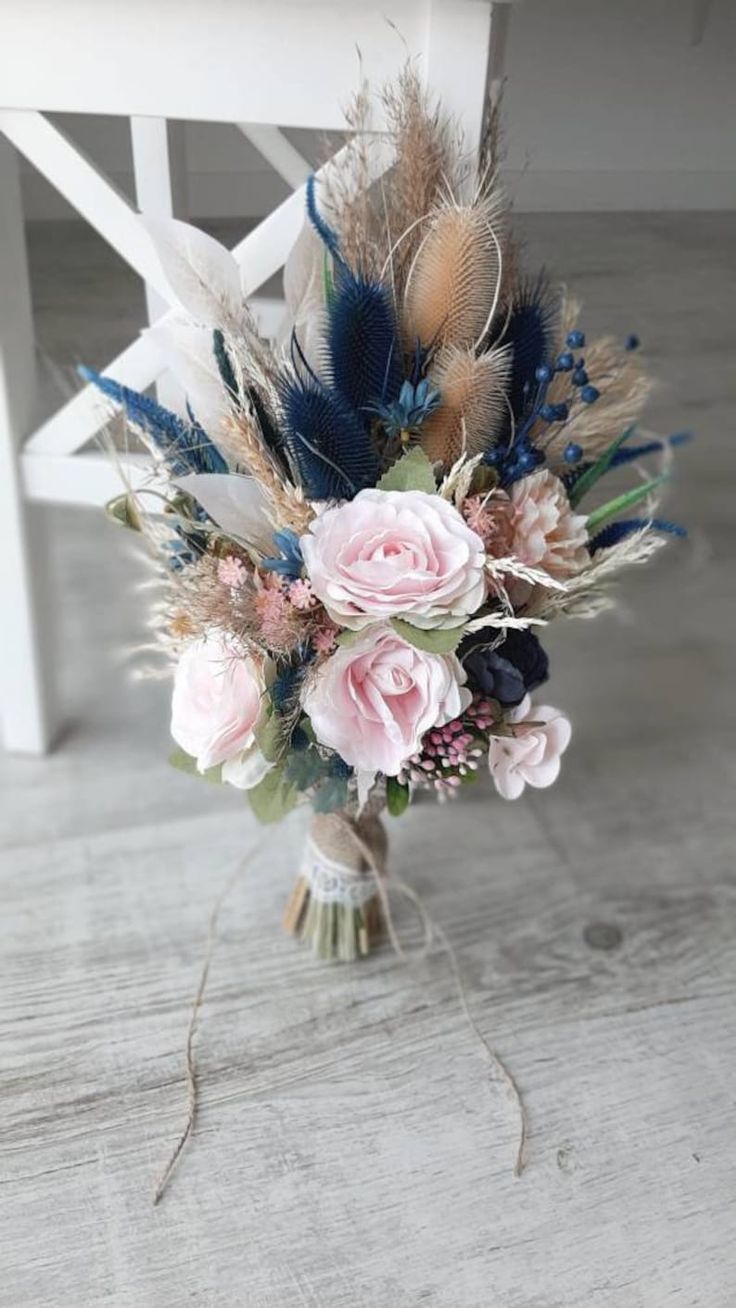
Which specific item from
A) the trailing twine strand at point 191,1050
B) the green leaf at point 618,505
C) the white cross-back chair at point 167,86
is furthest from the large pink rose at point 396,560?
the trailing twine strand at point 191,1050

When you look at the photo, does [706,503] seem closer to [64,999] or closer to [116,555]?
[116,555]

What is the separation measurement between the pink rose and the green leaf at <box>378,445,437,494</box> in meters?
0.13

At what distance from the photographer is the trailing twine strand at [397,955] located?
768mm

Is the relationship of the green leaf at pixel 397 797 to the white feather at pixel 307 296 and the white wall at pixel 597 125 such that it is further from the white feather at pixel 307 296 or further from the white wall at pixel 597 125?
the white wall at pixel 597 125

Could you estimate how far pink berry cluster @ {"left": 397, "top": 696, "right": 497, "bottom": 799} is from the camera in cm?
68

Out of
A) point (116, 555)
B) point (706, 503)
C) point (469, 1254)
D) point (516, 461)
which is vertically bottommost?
point (469, 1254)

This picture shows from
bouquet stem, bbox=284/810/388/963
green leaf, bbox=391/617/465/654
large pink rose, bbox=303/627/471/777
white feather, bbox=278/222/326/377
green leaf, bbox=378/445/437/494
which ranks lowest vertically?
bouquet stem, bbox=284/810/388/963

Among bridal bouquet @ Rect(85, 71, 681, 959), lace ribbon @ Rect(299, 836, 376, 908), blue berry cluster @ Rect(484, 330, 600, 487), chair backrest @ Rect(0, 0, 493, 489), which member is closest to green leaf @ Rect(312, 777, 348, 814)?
bridal bouquet @ Rect(85, 71, 681, 959)

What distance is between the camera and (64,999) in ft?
2.79

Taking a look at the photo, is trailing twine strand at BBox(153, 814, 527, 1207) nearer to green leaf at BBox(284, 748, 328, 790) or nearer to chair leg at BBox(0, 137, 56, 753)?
green leaf at BBox(284, 748, 328, 790)

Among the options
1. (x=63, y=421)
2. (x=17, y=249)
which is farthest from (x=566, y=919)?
(x=17, y=249)

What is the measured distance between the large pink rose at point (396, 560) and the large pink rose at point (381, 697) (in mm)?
28

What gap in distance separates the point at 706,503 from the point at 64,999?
0.75m

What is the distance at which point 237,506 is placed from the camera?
2.20 ft
